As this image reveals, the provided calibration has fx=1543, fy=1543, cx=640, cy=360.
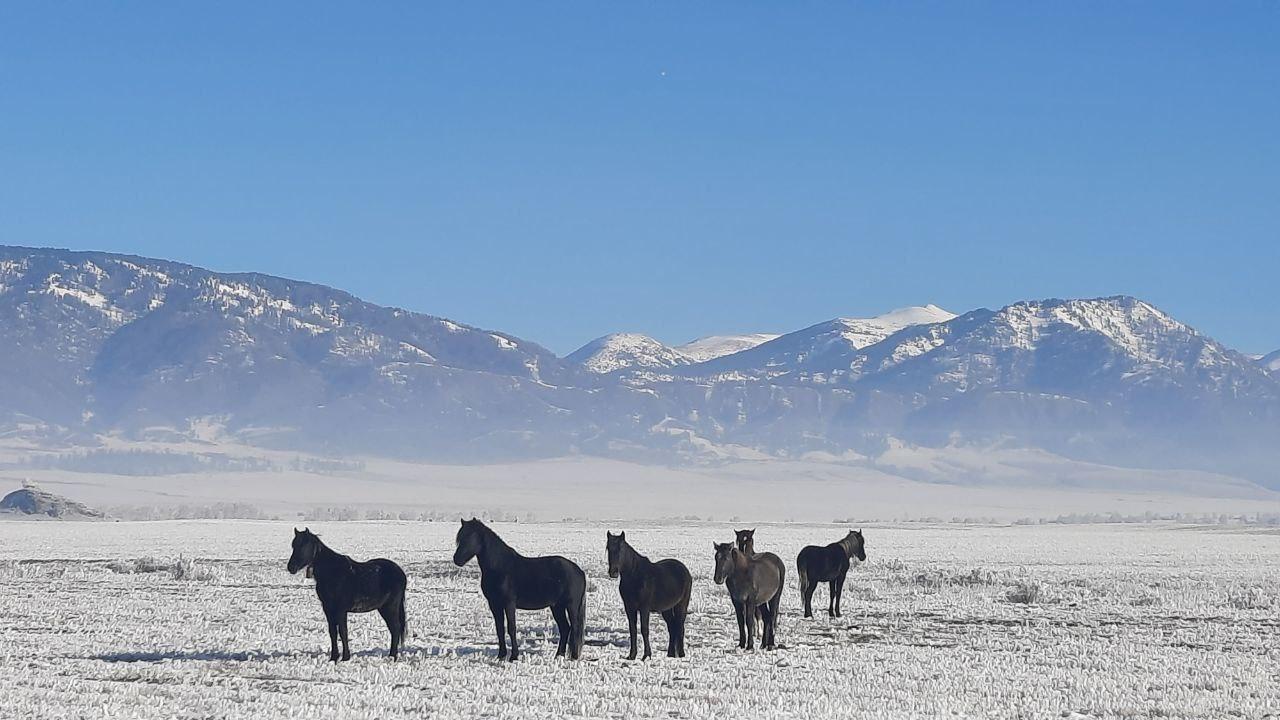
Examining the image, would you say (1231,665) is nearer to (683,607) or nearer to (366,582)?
(683,607)

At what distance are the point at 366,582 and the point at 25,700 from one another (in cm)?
533

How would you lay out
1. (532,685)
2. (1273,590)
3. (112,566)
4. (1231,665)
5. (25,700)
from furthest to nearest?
(112,566) → (1273,590) → (1231,665) → (532,685) → (25,700)

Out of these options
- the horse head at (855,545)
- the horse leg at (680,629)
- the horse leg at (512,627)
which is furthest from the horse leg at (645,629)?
the horse head at (855,545)

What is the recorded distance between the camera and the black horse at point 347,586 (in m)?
20.8

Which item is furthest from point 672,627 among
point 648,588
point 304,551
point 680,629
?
point 304,551

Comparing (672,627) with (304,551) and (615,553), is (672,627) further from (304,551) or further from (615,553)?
(304,551)

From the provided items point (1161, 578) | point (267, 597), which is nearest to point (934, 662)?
point (267, 597)

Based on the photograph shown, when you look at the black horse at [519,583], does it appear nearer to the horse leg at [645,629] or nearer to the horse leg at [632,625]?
the horse leg at [632,625]

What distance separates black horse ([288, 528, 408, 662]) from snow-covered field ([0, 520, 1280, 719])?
52 cm

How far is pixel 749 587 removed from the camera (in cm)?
2192

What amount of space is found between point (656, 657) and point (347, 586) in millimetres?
4348

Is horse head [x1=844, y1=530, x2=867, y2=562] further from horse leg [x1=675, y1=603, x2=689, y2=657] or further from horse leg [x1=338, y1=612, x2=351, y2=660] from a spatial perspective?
horse leg [x1=338, y1=612, x2=351, y2=660]

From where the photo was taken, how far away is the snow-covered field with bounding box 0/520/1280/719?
678 inches

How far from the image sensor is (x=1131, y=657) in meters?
21.7
